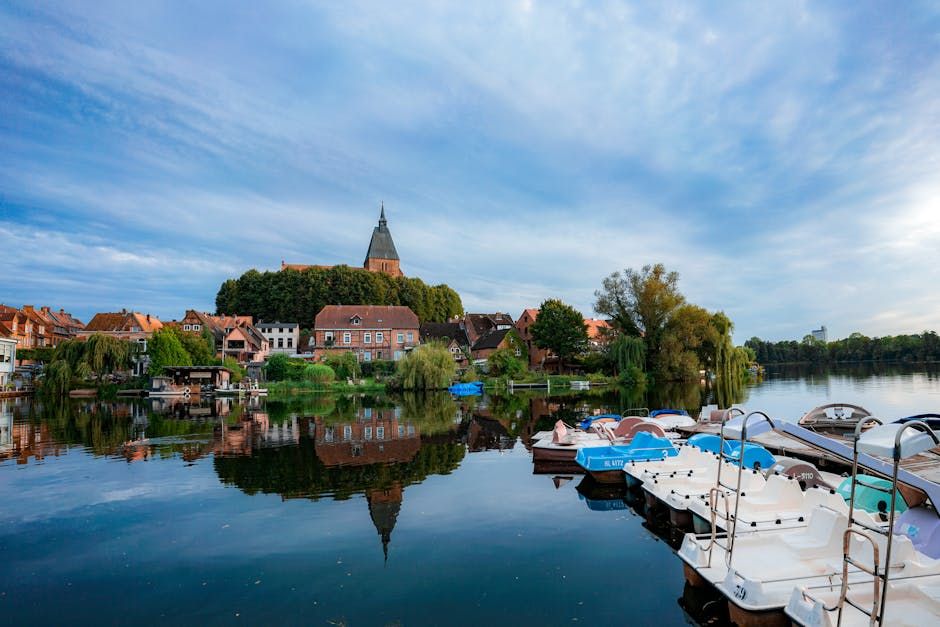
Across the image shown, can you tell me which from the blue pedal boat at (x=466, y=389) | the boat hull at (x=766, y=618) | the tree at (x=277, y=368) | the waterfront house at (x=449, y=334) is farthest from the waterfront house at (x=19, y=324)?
the boat hull at (x=766, y=618)

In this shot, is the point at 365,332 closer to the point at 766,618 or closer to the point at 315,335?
the point at 315,335

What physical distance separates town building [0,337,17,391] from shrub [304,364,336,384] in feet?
104

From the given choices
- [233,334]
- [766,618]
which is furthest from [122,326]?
[766,618]

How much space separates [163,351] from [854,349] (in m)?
148

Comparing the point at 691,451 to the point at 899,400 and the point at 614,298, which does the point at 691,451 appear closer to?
the point at 899,400

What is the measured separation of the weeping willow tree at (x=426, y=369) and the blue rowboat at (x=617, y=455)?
42.4m

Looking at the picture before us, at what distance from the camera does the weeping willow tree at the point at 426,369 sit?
58.9 m

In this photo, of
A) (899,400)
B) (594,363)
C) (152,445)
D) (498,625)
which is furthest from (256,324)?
(498,625)

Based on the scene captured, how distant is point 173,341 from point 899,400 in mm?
69416

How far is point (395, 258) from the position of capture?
122m

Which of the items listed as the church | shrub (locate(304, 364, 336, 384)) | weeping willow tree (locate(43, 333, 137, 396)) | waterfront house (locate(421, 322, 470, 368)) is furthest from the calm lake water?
the church

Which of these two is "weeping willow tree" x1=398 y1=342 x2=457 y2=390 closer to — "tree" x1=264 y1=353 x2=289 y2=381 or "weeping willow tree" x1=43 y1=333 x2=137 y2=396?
"tree" x1=264 y1=353 x2=289 y2=381

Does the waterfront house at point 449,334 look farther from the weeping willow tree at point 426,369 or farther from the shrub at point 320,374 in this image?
the weeping willow tree at point 426,369

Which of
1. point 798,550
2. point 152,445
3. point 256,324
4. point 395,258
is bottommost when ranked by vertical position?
point 152,445
